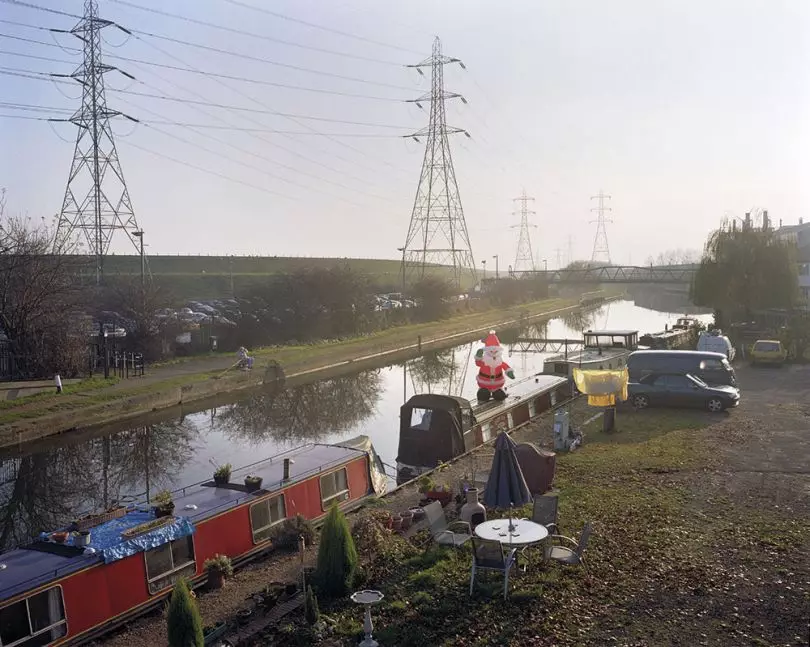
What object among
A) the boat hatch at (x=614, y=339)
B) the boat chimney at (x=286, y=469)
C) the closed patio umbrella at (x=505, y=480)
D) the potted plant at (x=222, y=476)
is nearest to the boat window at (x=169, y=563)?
the potted plant at (x=222, y=476)

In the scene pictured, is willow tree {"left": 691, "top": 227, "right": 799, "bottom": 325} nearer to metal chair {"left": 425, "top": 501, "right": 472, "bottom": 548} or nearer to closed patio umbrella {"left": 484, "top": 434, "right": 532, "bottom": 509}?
closed patio umbrella {"left": 484, "top": 434, "right": 532, "bottom": 509}

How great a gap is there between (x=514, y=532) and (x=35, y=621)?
271 inches

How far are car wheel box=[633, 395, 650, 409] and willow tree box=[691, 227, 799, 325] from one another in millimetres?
27750

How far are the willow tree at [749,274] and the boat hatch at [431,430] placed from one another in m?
35.4

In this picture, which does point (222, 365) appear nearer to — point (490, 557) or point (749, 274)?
point (490, 557)

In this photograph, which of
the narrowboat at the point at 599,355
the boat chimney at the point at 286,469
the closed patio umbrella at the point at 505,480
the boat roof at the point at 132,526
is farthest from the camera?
the narrowboat at the point at 599,355

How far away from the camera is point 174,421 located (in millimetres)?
30375

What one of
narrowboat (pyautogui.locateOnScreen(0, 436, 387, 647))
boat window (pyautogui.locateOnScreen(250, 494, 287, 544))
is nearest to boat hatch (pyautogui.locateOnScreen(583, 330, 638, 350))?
narrowboat (pyautogui.locateOnScreen(0, 436, 387, 647))

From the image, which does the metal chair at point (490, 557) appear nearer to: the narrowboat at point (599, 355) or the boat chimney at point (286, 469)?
the boat chimney at point (286, 469)

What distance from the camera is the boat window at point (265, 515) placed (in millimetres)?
13617

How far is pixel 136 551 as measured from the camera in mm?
11250

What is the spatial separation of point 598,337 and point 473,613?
94.7 feet

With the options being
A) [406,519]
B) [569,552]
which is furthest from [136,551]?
[569,552]

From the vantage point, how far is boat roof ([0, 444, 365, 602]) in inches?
396
